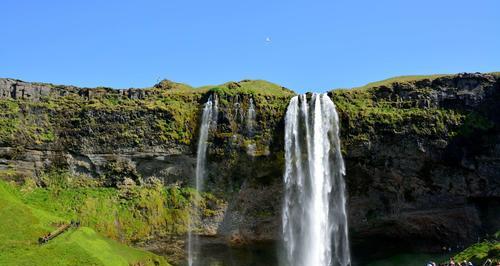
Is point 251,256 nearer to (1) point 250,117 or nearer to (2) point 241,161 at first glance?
(2) point 241,161

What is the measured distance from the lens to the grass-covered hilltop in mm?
45031

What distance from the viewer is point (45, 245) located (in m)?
37.4

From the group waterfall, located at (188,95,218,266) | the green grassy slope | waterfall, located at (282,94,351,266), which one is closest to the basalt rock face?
waterfall, located at (282,94,351,266)

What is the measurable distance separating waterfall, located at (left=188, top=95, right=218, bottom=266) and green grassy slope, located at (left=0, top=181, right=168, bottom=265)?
119 inches

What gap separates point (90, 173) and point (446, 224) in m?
27.4

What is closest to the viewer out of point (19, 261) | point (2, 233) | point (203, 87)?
point (19, 261)

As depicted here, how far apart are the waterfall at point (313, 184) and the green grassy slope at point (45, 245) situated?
35.0 feet

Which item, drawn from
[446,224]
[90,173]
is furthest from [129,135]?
[446,224]

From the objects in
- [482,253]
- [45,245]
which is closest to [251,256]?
[45,245]

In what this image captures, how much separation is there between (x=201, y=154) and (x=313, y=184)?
8901mm

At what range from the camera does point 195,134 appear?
4741 centimetres

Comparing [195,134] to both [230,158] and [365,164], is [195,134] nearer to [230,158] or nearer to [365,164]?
[230,158]

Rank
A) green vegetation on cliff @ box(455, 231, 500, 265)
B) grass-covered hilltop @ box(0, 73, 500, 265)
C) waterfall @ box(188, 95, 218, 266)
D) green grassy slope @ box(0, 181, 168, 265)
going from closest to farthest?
green vegetation on cliff @ box(455, 231, 500, 265) < green grassy slope @ box(0, 181, 168, 265) < grass-covered hilltop @ box(0, 73, 500, 265) < waterfall @ box(188, 95, 218, 266)

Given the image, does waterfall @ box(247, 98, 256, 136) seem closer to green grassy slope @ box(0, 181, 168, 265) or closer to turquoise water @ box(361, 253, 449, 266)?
green grassy slope @ box(0, 181, 168, 265)
